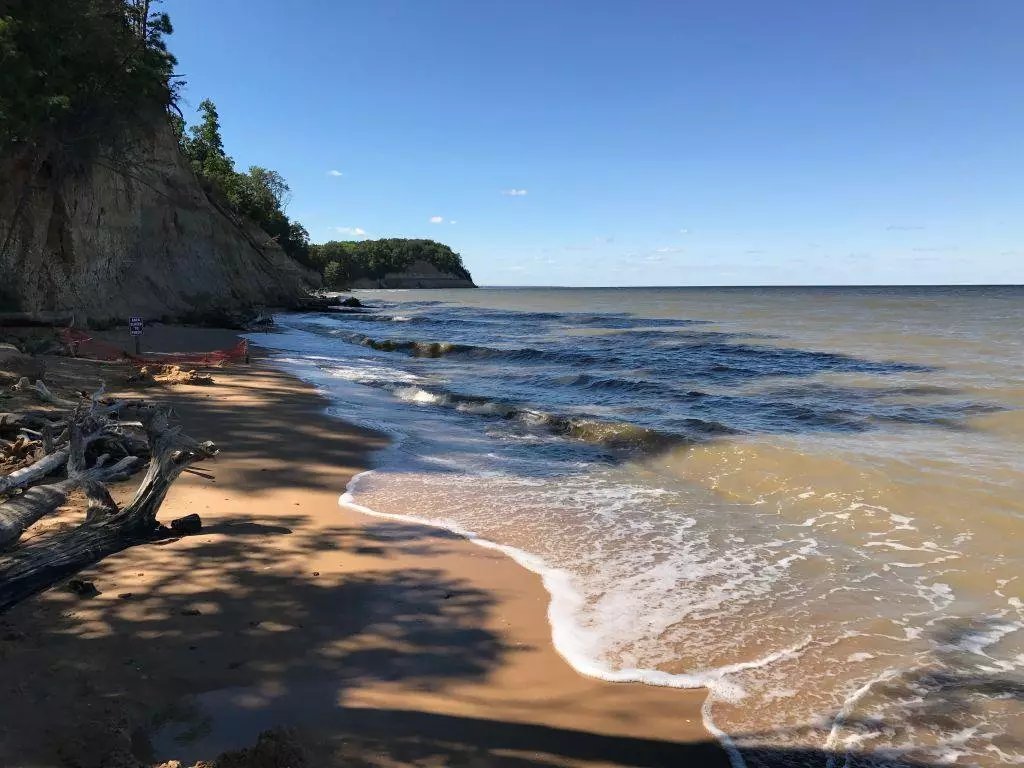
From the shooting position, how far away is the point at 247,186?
64.4 metres

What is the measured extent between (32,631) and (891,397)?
15.3 m

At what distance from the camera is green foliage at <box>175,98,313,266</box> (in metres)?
54.3

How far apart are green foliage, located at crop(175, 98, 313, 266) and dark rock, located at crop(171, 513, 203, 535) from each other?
4808cm

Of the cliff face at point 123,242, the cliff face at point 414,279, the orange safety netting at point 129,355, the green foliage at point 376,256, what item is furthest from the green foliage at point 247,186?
the cliff face at point 414,279

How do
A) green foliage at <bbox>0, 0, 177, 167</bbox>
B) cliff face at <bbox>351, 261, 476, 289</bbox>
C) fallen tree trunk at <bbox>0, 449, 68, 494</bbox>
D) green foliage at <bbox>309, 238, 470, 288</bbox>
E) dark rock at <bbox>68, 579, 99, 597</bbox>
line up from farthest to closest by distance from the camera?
cliff face at <bbox>351, 261, 476, 289</bbox> < green foliage at <bbox>309, 238, 470, 288</bbox> < green foliage at <bbox>0, 0, 177, 167</bbox> < fallen tree trunk at <bbox>0, 449, 68, 494</bbox> < dark rock at <bbox>68, 579, 99, 597</bbox>

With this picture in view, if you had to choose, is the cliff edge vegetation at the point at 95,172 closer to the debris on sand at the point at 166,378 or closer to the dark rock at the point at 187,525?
the debris on sand at the point at 166,378

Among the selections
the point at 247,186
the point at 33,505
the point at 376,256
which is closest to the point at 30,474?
the point at 33,505

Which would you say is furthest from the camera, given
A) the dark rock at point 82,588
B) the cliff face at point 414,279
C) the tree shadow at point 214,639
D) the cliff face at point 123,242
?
the cliff face at point 414,279

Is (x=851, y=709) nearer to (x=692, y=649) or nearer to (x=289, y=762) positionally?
(x=692, y=649)

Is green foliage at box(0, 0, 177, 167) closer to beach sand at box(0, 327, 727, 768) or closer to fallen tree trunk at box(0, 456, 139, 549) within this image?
fallen tree trunk at box(0, 456, 139, 549)

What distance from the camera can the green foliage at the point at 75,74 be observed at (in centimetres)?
1378

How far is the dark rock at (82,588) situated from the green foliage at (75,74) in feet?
45.8

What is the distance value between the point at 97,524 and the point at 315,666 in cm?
215

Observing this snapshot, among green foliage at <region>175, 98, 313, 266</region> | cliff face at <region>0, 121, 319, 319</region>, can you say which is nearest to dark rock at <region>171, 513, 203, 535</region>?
cliff face at <region>0, 121, 319, 319</region>
